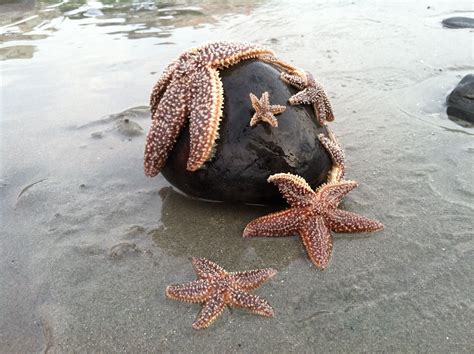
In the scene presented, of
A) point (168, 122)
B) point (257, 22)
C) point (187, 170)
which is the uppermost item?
point (168, 122)

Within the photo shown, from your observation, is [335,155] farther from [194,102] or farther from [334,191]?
[194,102]

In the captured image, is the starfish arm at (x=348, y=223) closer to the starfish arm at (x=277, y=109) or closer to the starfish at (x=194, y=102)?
the starfish arm at (x=277, y=109)

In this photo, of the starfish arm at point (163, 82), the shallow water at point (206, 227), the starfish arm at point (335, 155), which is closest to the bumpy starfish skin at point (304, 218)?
the shallow water at point (206, 227)

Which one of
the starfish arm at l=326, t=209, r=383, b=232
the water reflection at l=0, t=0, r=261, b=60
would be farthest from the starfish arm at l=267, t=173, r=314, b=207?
the water reflection at l=0, t=0, r=261, b=60

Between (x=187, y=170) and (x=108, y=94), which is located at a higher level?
(x=187, y=170)

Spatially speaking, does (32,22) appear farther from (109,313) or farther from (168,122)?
(109,313)

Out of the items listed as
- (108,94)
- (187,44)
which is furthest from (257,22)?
(108,94)
